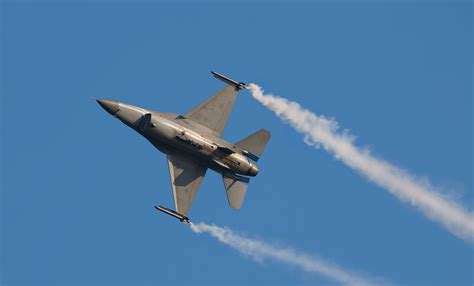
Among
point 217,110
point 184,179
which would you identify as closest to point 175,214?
point 184,179

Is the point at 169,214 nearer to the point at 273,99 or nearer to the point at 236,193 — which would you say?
the point at 236,193

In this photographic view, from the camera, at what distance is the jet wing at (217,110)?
74000mm

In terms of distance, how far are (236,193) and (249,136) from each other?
3.79 m

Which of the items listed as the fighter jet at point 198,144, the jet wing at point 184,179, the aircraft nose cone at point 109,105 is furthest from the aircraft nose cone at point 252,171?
Answer: the aircraft nose cone at point 109,105

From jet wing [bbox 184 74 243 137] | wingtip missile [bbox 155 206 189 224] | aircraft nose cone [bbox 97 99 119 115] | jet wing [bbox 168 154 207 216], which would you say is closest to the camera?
aircraft nose cone [bbox 97 99 119 115]

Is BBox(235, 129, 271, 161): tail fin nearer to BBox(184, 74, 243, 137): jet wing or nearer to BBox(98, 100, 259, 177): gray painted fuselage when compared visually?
BBox(98, 100, 259, 177): gray painted fuselage

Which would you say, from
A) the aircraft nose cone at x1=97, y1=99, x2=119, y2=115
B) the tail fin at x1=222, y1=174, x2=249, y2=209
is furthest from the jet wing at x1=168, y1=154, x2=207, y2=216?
the aircraft nose cone at x1=97, y1=99, x2=119, y2=115

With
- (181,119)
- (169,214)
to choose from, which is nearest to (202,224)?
(169,214)

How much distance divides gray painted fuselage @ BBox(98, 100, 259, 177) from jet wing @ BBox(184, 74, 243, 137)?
0.47 meters

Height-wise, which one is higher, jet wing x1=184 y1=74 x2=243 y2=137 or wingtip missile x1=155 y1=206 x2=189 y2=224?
jet wing x1=184 y1=74 x2=243 y2=137

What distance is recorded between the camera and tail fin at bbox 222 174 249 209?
7381cm

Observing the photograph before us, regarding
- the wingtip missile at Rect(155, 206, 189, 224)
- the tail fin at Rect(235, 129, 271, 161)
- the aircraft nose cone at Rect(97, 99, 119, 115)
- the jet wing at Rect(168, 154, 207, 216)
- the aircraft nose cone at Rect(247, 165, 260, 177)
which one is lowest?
the wingtip missile at Rect(155, 206, 189, 224)

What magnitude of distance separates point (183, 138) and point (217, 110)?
12.8 feet

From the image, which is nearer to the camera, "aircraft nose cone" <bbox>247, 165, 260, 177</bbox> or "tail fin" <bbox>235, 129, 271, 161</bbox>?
"aircraft nose cone" <bbox>247, 165, 260, 177</bbox>
